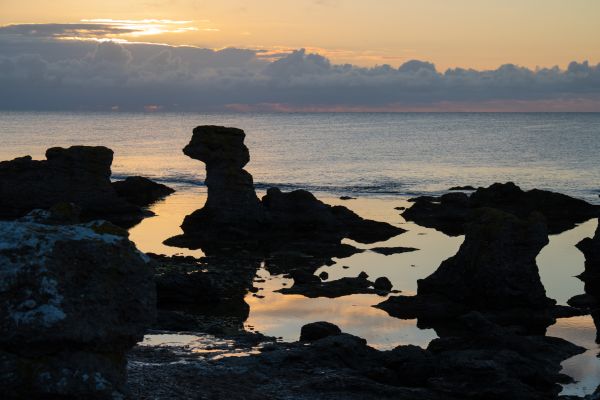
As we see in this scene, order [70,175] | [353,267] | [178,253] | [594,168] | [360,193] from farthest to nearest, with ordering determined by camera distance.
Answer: [594,168] < [360,193] < [70,175] < [178,253] < [353,267]

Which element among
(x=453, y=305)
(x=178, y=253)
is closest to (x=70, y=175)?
(x=178, y=253)

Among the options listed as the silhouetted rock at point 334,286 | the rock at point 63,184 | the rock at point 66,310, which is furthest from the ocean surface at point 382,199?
the rock at point 66,310

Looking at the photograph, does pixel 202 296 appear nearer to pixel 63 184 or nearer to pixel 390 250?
pixel 390 250

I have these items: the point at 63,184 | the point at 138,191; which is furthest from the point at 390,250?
the point at 138,191

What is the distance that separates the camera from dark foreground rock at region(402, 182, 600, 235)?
67.6m

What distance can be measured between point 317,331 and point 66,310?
16.4 metres

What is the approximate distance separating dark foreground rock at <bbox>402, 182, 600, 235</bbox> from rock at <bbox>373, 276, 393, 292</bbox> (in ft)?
84.2

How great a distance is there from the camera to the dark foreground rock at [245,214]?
58.5 meters

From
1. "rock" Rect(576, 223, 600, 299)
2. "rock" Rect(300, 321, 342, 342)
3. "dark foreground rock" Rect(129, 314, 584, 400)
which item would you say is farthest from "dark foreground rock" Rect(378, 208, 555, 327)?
"dark foreground rock" Rect(129, 314, 584, 400)

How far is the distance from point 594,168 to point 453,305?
111 meters

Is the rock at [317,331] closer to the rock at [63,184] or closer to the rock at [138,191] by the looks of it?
the rock at [63,184]

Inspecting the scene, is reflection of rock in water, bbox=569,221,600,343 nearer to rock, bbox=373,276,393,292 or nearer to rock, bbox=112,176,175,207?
rock, bbox=373,276,393,292

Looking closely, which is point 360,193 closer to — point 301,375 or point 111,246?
point 301,375

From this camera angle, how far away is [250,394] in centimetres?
2228
